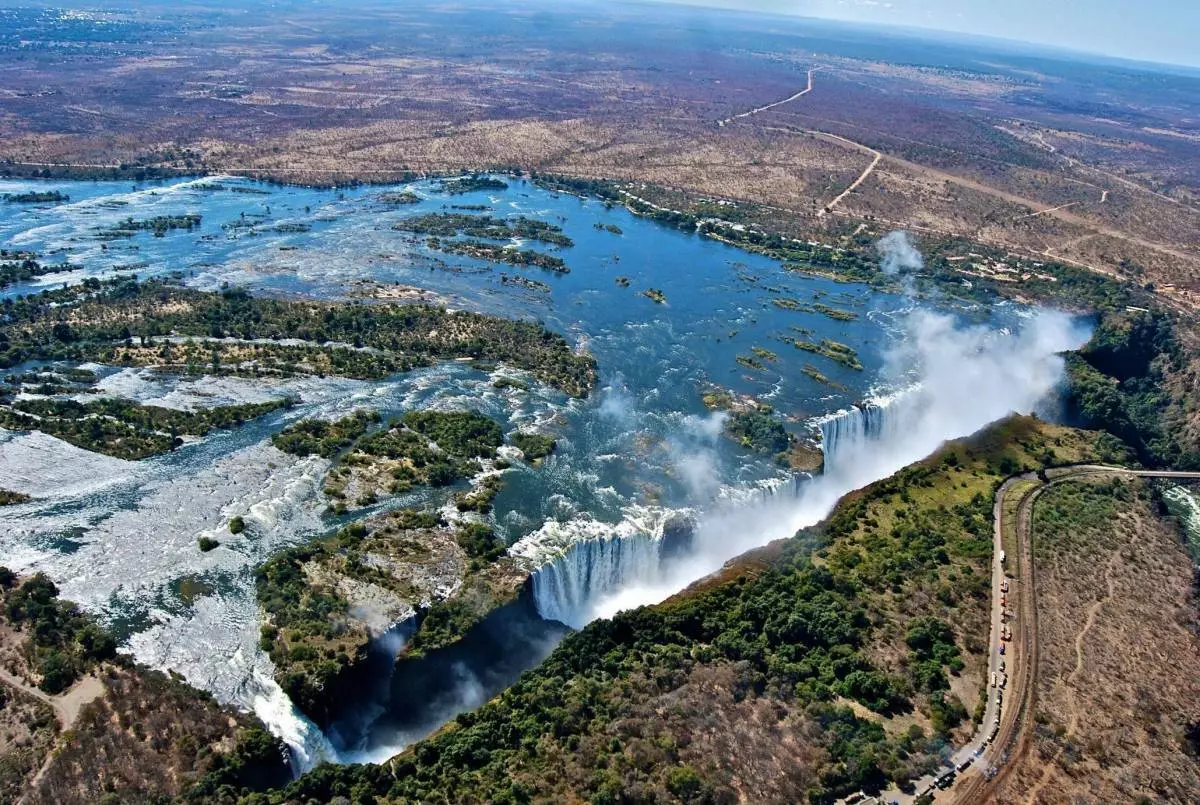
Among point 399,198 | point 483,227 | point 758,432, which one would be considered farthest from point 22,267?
point 758,432

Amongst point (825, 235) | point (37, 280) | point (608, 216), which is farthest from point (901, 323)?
point (37, 280)

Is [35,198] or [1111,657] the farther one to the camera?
[35,198]

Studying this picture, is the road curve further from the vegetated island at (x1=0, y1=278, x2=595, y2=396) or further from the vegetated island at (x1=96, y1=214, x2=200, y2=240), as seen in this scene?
the vegetated island at (x1=96, y1=214, x2=200, y2=240)

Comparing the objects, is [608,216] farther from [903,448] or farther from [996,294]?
[903,448]

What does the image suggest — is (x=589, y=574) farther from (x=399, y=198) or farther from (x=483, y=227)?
(x=399, y=198)

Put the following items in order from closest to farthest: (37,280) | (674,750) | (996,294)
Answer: (674,750), (37,280), (996,294)
